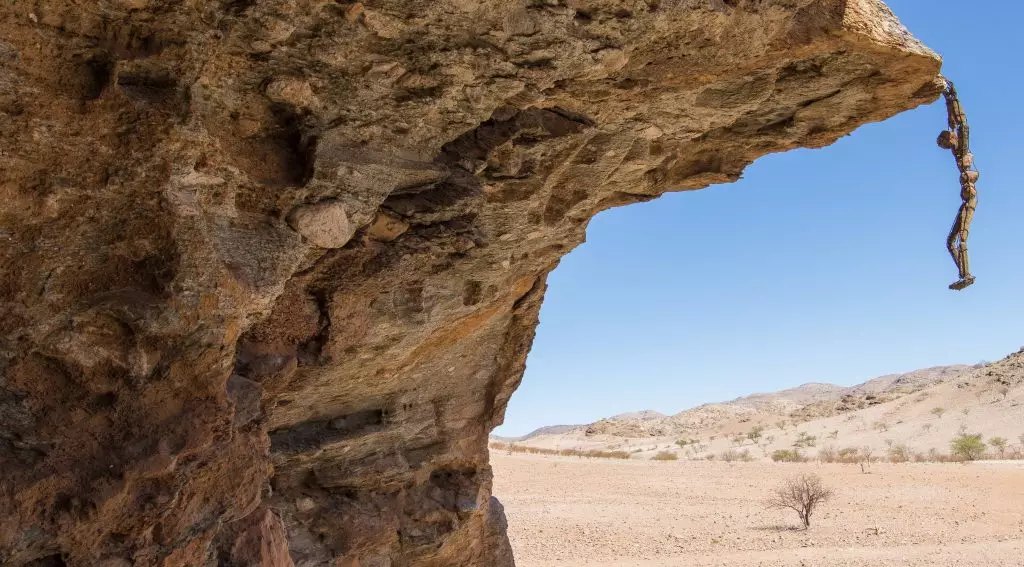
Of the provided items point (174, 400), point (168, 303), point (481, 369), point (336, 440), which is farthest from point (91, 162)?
point (481, 369)

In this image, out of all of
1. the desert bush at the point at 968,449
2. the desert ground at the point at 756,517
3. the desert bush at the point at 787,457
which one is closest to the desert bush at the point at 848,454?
the desert bush at the point at 787,457

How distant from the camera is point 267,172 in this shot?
4297 millimetres

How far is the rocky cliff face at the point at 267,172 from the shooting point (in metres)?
3.43

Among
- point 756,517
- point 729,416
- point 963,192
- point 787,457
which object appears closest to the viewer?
point 963,192

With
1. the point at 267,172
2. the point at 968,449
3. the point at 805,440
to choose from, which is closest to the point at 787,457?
the point at 805,440

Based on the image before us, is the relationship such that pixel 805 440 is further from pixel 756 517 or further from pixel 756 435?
pixel 756 517

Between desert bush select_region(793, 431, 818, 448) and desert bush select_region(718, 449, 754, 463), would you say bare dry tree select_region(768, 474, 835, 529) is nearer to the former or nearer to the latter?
desert bush select_region(718, 449, 754, 463)

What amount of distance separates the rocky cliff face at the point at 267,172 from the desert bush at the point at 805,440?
39287mm

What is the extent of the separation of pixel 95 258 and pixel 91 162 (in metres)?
0.52

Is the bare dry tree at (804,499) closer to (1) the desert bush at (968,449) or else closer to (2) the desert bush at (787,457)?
(2) the desert bush at (787,457)

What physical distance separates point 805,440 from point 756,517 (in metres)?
23.1

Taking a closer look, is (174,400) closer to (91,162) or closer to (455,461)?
(91,162)

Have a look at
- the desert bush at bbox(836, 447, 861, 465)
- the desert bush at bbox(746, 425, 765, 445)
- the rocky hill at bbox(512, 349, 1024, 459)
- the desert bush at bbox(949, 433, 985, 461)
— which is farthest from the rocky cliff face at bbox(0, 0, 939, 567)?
the desert bush at bbox(746, 425, 765, 445)

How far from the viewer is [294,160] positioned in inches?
173
